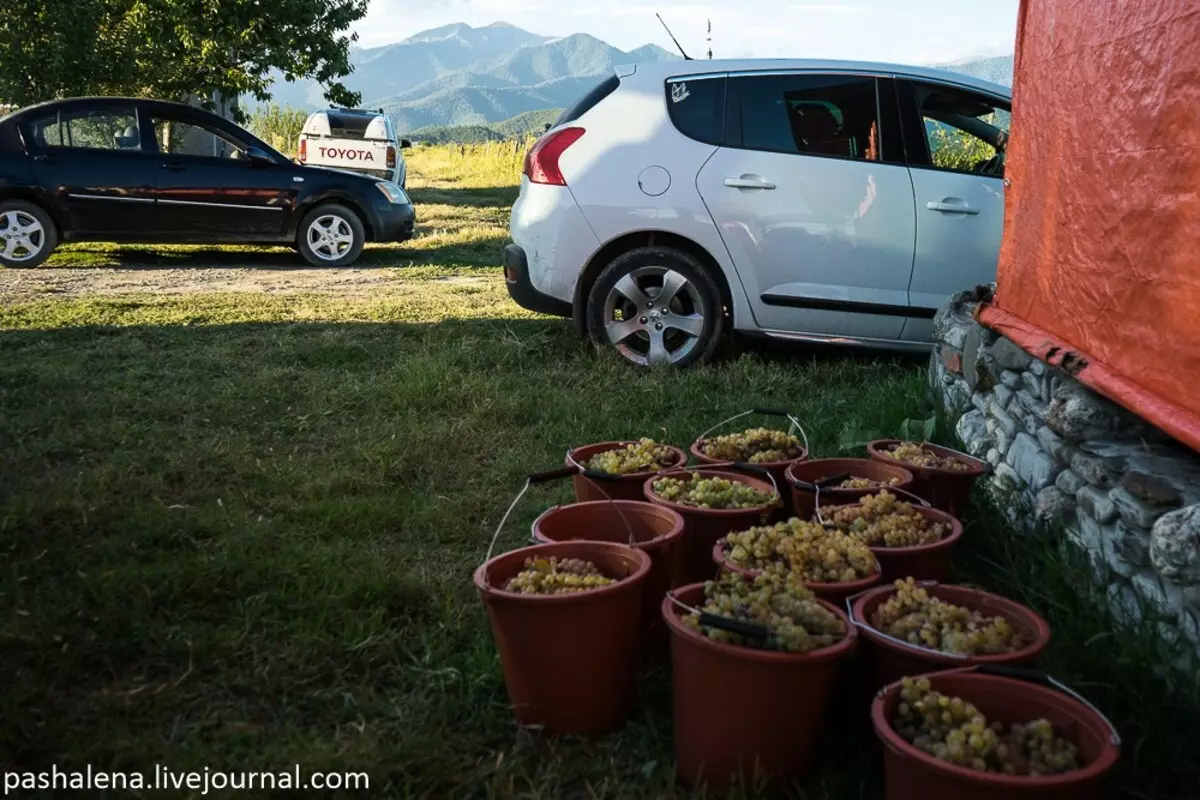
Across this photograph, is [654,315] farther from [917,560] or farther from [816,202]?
[917,560]

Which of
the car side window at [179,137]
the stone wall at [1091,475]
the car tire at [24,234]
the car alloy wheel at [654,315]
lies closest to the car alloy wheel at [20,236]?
the car tire at [24,234]

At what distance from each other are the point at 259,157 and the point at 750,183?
6499 millimetres

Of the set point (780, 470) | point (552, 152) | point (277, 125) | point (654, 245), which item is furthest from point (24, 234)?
point (277, 125)

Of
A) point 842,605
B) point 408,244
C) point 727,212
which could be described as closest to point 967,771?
point 842,605

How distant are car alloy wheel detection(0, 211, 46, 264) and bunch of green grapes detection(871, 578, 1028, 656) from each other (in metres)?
9.66

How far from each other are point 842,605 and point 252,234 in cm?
913

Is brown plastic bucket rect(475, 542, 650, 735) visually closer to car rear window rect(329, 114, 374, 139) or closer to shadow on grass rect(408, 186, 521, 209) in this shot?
shadow on grass rect(408, 186, 521, 209)

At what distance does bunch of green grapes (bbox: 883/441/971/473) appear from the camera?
3465 mm

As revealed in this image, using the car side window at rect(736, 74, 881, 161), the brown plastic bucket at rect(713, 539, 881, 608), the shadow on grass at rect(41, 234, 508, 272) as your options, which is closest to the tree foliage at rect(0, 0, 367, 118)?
the shadow on grass at rect(41, 234, 508, 272)

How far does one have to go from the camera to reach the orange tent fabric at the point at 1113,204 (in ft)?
7.98

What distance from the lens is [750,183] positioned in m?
5.53

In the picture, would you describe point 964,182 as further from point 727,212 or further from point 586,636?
point 586,636

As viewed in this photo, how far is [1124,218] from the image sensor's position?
9.23 ft

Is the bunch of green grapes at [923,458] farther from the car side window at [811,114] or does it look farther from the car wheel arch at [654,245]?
the car side window at [811,114]
